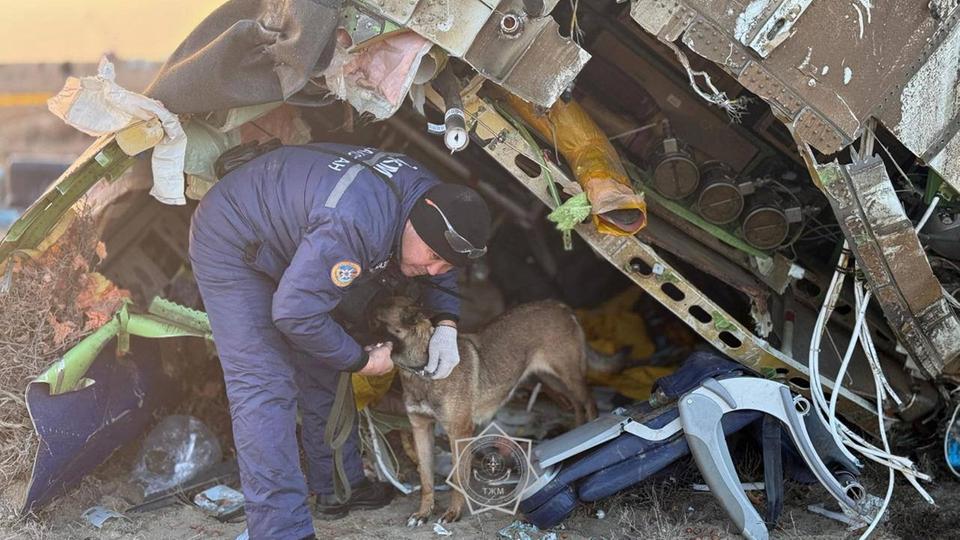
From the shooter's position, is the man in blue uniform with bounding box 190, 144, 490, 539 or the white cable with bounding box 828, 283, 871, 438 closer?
the man in blue uniform with bounding box 190, 144, 490, 539

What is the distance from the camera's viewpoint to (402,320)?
4.69m

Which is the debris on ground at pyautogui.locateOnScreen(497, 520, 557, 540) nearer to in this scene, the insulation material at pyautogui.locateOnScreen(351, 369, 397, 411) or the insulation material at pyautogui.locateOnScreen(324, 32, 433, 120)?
the insulation material at pyautogui.locateOnScreen(351, 369, 397, 411)

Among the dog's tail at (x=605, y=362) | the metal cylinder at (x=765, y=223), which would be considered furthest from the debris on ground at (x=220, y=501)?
the metal cylinder at (x=765, y=223)

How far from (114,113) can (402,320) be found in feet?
5.65

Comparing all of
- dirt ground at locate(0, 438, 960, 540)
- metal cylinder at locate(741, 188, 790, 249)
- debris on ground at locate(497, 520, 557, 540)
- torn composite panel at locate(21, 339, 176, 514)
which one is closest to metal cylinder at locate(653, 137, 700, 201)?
metal cylinder at locate(741, 188, 790, 249)

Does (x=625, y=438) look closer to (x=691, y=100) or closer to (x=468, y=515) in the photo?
(x=468, y=515)

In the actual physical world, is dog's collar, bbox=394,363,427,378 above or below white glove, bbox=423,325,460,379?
below

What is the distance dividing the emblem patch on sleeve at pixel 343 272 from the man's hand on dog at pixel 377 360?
0.53 m

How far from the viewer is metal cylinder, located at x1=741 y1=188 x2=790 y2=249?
5.14 metres

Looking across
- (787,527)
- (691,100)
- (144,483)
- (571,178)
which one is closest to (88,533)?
(144,483)

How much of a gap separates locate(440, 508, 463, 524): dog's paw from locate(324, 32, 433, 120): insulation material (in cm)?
217

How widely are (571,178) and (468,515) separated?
196 cm

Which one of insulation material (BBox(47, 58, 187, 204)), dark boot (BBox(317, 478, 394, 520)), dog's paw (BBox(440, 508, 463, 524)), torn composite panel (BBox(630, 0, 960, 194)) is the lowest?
dark boot (BBox(317, 478, 394, 520))

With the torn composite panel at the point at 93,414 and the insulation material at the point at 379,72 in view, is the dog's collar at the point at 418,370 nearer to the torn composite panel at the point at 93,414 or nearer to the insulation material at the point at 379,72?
the insulation material at the point at 379,72
